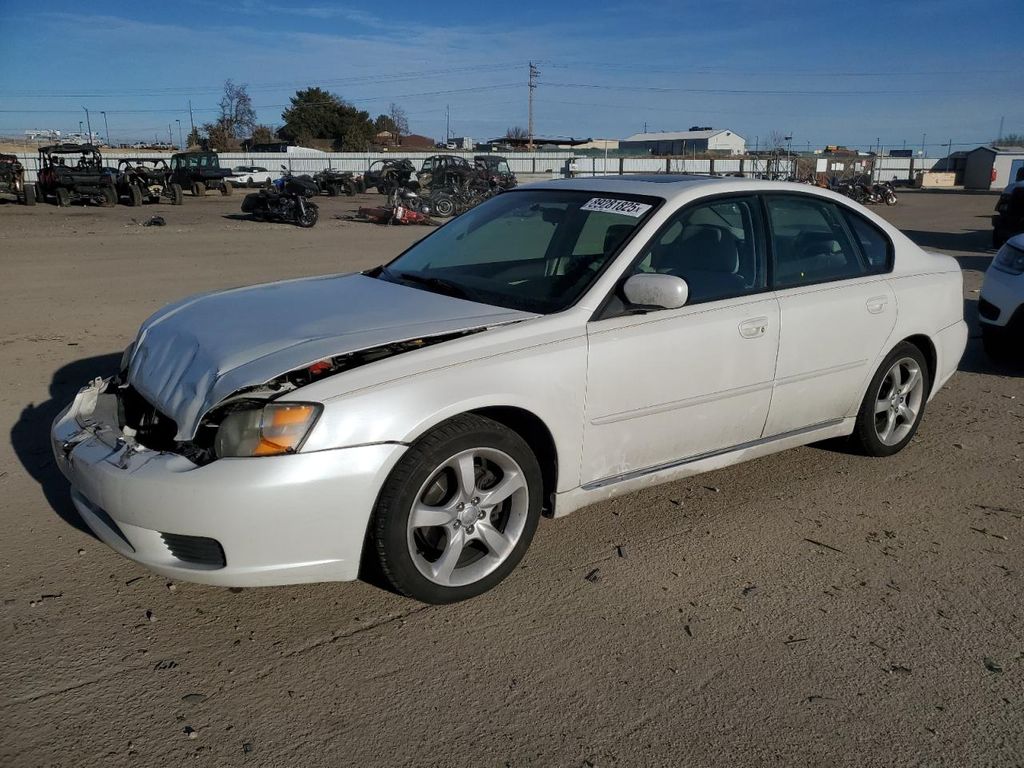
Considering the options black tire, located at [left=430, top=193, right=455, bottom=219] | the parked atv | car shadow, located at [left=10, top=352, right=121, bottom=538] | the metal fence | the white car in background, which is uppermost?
the metal fence

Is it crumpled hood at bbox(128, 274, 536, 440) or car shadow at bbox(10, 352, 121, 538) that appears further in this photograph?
car shadow at bbox(10, 352, 121, 538)

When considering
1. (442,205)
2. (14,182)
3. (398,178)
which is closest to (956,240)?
(442,205)

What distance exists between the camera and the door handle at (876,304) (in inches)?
174

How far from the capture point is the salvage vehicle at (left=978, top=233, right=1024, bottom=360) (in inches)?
263

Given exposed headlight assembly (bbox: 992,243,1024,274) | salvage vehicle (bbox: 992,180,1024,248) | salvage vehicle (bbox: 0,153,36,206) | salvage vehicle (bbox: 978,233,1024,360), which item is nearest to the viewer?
salvage vehicle (bbox: 978,233,1024,360)

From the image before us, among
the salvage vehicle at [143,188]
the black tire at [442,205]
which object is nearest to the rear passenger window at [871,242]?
the black tire at [442,205]

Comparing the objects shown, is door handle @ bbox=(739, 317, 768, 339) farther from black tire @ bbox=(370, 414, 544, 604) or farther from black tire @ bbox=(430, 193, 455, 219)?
black tire @ bbox=(430, 193, 455, 219)

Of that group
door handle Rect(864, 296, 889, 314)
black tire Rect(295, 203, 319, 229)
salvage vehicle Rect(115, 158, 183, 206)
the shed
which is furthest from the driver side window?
the shed

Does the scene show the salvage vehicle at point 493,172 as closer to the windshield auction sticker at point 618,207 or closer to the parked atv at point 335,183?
the parked atv at point 335,183

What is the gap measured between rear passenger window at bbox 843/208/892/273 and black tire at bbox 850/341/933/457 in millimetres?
459

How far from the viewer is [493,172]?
3102cm

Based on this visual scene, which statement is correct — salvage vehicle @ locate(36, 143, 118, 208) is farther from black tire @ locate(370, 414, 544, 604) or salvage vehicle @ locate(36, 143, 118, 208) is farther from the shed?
the shed

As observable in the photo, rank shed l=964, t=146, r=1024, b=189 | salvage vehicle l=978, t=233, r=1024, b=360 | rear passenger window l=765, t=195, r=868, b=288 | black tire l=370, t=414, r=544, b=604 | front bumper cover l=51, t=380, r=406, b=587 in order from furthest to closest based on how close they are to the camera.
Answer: shed l=964, t=146, r=1024, b=189, salvage vehicle l=978, t=233, r=1024, b=360, rear passenger window l=765, t=195, r=868, b=288, black tire l=370, t=414, r=544, b=604, front bumper cover l=51, t=380, r=406, b=587

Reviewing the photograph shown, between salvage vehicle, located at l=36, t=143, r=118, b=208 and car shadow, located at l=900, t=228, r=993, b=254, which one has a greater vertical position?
salvage vehicle, located at l=36, t=143, r=118, b=208
